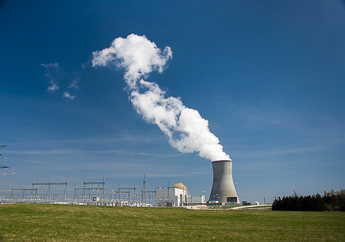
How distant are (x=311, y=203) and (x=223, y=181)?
76.4 feet

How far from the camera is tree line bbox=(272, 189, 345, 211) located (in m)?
29.8

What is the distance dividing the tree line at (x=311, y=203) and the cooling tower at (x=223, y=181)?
1843 cm

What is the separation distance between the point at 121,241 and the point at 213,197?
4944cm

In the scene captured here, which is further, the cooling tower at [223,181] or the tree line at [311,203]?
the cooling tower at [223,181]

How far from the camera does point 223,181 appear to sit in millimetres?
52719

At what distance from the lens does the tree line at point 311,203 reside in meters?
29.8

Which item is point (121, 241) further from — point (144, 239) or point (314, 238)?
point (314, 238)

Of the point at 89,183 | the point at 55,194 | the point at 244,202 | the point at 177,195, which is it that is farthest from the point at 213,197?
the point at 55,194

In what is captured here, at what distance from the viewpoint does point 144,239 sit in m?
8.48

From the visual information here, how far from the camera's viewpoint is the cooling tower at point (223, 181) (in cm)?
5247

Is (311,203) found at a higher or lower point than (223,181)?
lower

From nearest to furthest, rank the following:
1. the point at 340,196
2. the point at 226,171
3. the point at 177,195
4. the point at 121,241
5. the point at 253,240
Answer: the point at 121,241, the point at 253,240, the point at 340,196, the point at 226,171, the point at 177,195

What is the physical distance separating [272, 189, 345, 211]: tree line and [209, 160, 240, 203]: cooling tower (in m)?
18.4

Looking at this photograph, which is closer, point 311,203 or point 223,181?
point 311,203
